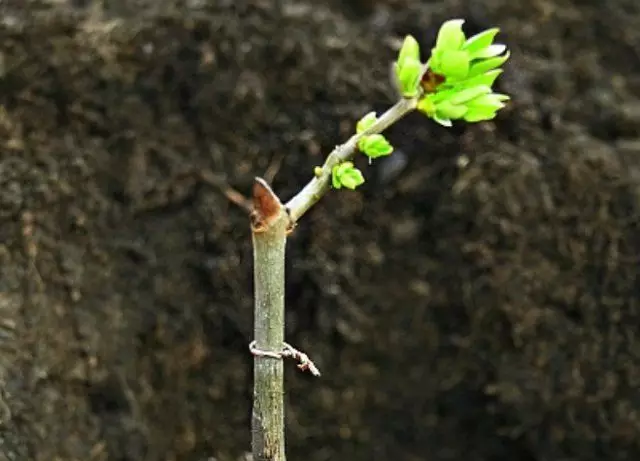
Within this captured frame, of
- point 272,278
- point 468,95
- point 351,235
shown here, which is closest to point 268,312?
point 272,278

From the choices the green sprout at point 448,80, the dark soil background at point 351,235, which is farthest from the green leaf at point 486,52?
the dark soil background at point 351,235

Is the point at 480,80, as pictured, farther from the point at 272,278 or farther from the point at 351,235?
the point at 351,235

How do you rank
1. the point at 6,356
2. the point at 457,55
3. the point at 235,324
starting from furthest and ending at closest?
the point at 235,324
the point at 6,356
the point at 457,55

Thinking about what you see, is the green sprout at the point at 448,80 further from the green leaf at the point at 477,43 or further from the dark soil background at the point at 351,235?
the dark soil background at the point at 351,235

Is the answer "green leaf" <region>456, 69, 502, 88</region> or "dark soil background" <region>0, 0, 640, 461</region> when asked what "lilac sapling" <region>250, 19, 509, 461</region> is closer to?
"green leaf" <region>456, 69, 502, 88</region>

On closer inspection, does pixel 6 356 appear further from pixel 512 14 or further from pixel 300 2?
pixel 512 14

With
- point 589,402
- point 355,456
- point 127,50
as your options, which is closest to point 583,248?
point 589,402
